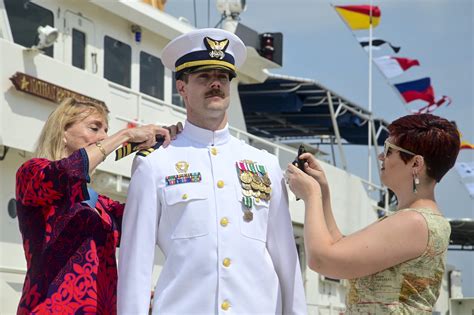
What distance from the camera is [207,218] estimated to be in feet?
13.1

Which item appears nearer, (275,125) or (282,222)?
(282,222)

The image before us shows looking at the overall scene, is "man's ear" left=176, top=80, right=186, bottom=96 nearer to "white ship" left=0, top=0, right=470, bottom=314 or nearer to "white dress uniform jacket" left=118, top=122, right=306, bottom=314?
"white dress uniform jacket" left=118, top=122, right=306, bottom=314

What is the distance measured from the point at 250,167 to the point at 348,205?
1483cm

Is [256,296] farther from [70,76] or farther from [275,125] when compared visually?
[275,125]

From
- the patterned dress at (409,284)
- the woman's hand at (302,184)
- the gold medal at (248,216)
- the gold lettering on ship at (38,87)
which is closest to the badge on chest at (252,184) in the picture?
the gold medal at (248,216)

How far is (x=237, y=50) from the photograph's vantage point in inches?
170

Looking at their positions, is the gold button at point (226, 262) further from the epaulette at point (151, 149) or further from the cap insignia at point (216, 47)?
the cap insignia at point (216, 47)

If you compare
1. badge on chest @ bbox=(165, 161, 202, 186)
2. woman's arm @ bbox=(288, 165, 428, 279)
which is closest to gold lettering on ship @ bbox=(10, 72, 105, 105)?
badge on chest @ bbox=(165, 161, 202, 186)

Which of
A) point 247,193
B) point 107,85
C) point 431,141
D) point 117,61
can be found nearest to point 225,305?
point 247,193

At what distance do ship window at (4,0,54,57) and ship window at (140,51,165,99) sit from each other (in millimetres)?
2137

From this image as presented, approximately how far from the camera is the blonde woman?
13.5ft

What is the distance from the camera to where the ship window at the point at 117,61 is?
13297 millimetres

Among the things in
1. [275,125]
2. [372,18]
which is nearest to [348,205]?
[275,125]

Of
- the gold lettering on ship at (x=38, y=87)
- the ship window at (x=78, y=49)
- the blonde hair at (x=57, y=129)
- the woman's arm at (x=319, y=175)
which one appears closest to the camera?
the woman's arm at (x=319, y=175)
